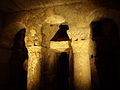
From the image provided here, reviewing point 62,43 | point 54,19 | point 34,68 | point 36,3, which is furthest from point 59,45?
point 36,3

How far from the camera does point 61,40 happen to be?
410cm

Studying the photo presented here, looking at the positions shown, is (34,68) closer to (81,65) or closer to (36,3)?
(81,65)

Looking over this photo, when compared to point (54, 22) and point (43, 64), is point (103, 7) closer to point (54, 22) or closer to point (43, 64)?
point (54, 22)

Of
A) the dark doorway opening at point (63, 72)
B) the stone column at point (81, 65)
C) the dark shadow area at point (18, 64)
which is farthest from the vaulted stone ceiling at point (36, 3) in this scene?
the dark doorway opening at point (63, 72)

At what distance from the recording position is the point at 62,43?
13.1ft

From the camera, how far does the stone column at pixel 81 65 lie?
3252 mm

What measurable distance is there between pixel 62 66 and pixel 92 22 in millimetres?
2167

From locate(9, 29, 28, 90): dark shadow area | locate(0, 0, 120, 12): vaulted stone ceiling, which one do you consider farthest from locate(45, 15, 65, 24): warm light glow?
locate(9, 29, 28, 90): dark shadow area

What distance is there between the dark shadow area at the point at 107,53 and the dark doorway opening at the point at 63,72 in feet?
5.40

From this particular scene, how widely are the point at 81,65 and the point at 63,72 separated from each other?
66.0 inches

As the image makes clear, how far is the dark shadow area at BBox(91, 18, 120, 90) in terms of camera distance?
124 inches

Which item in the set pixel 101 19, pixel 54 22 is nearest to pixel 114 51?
pixel 101 19

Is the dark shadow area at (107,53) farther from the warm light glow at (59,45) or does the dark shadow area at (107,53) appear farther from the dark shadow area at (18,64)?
the dark shadow area at (18,64)

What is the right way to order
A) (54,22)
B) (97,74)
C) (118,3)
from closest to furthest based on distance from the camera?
(97,74) < (118,3) < (54,22)
